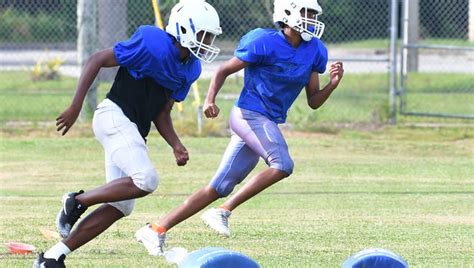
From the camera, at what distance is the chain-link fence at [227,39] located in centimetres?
1802

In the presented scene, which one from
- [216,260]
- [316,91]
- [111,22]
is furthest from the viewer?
[111,22]

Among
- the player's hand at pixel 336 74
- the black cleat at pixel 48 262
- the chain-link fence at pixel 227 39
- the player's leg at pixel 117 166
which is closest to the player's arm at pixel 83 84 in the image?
the player's leg at pixel 117 166

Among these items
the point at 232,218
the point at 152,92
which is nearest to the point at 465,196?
the point at 232,218

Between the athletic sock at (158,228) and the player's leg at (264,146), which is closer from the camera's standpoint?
the athletic sock at (158,228)

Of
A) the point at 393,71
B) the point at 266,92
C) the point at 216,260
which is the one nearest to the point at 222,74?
the point at 266,92

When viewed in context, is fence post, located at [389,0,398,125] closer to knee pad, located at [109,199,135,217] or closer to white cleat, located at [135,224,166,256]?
white cleat, located at [135,224,166,256]

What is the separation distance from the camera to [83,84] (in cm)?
749

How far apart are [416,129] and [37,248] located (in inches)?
391

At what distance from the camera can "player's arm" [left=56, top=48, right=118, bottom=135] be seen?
291 inches

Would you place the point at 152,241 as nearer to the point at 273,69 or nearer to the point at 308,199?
the point at 273,69

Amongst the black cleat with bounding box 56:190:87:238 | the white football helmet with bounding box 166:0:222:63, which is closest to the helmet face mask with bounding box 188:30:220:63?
the white football helmet with bounding box 166:0:222:63

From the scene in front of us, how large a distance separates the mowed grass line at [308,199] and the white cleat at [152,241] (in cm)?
8

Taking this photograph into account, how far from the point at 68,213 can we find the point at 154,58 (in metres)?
1.11

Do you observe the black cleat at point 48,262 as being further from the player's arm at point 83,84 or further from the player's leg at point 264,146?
the player's leg at point 264,146
